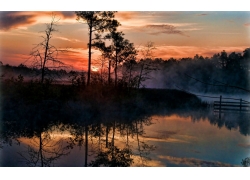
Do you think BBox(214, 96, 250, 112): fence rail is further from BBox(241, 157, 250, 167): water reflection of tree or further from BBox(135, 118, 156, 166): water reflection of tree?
BBox(135, 118, 156, 166): water reflection of tree

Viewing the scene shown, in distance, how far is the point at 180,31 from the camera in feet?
15.1

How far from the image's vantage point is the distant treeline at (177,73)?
4.69m

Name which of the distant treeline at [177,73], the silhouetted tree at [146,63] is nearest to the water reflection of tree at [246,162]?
the distant treeline at [177,73]

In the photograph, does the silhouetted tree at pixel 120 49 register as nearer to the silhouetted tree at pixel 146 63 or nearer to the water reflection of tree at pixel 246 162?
the silhouetted tree at pixel 146 63

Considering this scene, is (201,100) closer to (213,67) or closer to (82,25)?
(213,67)

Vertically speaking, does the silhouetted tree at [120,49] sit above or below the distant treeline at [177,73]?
above

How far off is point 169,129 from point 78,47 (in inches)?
63.7

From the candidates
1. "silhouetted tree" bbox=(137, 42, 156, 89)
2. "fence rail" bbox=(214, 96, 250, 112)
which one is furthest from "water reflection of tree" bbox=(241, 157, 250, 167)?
"silhouetted tree" bbox=(137, 42, 156, 89)

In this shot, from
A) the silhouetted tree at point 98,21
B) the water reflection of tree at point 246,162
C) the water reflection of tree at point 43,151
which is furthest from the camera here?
the silhouetted tree at point 98,21

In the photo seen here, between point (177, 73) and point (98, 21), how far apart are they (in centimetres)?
127

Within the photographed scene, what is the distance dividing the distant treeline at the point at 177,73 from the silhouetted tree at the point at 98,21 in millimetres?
487

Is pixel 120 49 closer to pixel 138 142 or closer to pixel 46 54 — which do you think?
pixel 46 54

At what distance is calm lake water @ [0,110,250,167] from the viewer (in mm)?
4434

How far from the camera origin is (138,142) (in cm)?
459
